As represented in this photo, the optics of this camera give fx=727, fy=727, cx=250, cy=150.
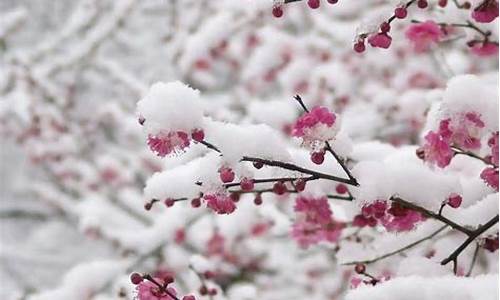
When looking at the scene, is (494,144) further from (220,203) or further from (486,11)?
(220,203)

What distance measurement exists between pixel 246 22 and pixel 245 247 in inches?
60.0

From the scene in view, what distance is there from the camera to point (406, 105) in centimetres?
338

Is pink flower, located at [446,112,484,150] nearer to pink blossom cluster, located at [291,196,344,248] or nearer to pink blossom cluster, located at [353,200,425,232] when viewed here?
pink blossom cluster, located at [353,200,425,232]

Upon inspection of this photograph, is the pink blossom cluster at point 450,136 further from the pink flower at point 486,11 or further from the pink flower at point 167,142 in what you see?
the pink flower at point 167,142

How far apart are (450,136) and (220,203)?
50 cm

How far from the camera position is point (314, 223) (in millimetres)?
1976

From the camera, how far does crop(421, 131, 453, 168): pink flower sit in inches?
60.7

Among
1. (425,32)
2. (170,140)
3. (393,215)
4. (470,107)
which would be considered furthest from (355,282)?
(425,32)

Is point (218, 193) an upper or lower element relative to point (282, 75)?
lower

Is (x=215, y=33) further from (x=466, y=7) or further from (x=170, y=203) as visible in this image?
(x=170, y=203)

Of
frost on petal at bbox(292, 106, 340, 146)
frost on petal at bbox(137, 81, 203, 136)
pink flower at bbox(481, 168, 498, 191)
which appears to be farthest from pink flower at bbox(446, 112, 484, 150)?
frost on petal at bbox(137, 81, 203, 136)

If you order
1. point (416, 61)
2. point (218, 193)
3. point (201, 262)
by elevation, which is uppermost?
point (416, 61)

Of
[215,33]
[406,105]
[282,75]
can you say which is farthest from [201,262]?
[282,75]

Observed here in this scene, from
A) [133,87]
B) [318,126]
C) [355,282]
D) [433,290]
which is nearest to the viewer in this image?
[433,290]
